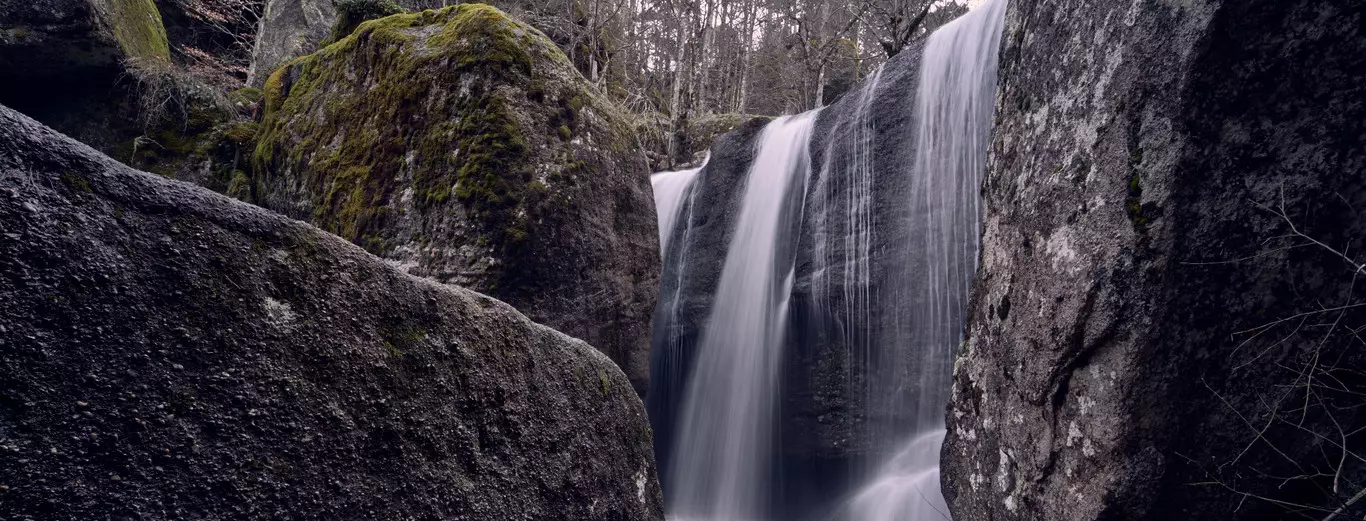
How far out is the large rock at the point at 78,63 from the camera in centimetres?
537

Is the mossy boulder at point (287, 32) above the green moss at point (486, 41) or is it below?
above

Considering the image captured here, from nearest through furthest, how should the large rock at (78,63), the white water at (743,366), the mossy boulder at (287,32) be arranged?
the large rock at (78,63), the white water at (743,366), the mossy boulder at (287,32)

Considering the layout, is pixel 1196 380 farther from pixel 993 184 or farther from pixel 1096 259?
pixel 993 184

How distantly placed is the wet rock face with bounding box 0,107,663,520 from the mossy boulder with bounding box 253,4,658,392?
7.23 ft

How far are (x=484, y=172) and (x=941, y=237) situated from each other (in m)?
3.94

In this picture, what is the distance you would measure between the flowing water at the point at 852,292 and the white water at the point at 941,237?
13mm

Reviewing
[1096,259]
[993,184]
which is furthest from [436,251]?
[1096,259]

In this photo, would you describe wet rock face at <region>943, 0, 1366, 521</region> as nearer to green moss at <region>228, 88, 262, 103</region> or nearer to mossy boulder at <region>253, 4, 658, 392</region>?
mossy boulder at <region>253, 4, 658, 392</region>

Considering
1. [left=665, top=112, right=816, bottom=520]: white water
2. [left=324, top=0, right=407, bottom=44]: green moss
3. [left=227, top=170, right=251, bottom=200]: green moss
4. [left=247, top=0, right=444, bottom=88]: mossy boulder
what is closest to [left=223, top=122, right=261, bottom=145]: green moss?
[left=227, top=170, right=251, bottom=200]: green moss

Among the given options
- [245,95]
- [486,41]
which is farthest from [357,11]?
[486,41]

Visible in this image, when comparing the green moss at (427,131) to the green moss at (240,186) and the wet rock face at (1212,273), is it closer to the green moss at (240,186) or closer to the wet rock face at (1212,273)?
the green moss at (240,186)

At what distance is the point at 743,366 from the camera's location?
7.64m

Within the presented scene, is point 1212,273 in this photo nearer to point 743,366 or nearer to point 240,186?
point 743,366

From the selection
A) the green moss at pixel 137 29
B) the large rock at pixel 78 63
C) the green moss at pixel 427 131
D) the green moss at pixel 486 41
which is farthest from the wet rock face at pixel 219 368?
the green moss at pixel 137 29
